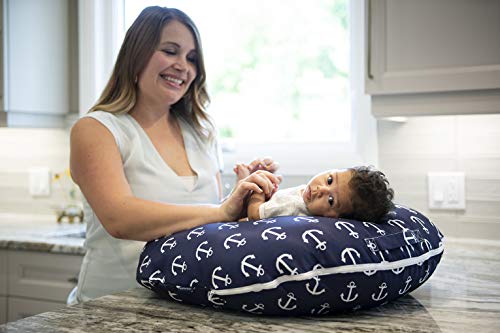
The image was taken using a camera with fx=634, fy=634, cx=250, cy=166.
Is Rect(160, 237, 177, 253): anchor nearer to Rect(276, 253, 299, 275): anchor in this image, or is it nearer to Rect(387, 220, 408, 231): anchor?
Rect(276, 253, 299, 275): anchor

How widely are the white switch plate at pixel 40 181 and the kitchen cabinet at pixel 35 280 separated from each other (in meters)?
0.70

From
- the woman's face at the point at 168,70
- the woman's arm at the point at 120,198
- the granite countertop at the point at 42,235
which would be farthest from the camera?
the granite countertop at the point at 42,235

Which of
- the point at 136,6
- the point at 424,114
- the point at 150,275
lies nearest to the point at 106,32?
the point at 136,6

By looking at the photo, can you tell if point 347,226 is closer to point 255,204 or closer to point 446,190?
point 255,204

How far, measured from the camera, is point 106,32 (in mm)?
3008

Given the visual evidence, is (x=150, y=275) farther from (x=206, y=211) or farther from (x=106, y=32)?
(x=106, y=32)

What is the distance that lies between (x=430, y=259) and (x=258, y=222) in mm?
355

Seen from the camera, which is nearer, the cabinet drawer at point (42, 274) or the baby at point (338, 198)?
the baby at point (338, 198)

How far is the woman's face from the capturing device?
1.75 m

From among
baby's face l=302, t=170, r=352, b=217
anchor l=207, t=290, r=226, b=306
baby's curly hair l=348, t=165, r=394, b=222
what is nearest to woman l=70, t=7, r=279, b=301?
baby's face l=302, t=170, r=352, b=217

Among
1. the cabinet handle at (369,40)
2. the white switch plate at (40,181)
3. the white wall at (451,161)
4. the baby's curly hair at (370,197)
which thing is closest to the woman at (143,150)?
the baby's curly hair at (370,197)

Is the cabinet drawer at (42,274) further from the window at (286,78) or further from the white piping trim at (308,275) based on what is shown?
the white piping trim at (308,275)

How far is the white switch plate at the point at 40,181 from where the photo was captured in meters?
3.16

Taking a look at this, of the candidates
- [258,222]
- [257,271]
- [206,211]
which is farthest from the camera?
[206,211]
